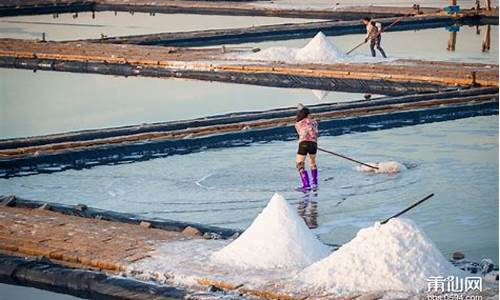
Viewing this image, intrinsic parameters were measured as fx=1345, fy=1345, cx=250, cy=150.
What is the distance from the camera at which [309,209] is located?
14906mm

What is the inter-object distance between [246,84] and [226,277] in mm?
15643

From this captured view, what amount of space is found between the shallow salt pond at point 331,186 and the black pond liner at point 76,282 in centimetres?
266

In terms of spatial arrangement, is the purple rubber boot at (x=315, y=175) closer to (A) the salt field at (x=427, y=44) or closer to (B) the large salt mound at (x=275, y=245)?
(B) the large salt mound at (x=275, y=245)

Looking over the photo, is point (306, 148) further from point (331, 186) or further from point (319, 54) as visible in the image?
point (319, 54)

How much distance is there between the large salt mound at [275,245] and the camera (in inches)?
458

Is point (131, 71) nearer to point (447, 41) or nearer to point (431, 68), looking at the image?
point (431, 68)

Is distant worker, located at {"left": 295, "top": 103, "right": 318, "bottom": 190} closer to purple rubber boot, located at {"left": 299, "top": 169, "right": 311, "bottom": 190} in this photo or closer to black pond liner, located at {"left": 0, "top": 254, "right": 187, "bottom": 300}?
purple rubber boot, located at {"left": 299, "top": 169, "right": 311, "bottom": 190}

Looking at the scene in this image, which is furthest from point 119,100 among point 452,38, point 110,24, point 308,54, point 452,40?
point 110,24

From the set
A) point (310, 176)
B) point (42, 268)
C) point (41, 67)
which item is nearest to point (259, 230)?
point (42, 268)

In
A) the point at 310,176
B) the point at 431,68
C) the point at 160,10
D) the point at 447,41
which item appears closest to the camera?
the point at 310,176

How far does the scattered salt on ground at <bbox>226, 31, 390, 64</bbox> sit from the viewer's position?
27594 mm

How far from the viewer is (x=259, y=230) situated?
38.8 ft

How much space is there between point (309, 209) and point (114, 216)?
2.24m

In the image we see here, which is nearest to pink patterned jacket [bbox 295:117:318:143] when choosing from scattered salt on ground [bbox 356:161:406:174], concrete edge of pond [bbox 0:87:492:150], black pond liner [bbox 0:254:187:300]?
scattered salt on ground [bbox 356:161:406:174]
